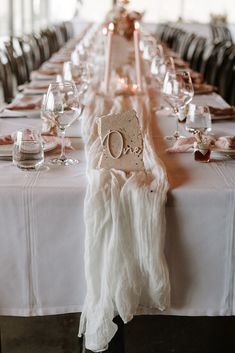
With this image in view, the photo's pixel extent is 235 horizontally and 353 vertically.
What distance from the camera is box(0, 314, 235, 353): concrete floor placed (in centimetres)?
210

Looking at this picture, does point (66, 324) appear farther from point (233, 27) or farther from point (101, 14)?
point (101, 14)

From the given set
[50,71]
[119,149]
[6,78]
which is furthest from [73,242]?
[6,78]

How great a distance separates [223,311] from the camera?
1.49 meters

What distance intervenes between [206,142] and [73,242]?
0.51 metres

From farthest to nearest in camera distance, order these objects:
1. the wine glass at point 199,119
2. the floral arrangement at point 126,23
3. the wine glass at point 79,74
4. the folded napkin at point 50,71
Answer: the folded napkin at point 50,71 → the floral arrangement at point 126,23 → the wine glass at point 79,74 → the wine glass at point 199,119

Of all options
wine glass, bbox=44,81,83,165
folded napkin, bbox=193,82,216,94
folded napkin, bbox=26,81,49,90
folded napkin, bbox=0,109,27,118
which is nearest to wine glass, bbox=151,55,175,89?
folded napkin, bbox=193,82,216,94

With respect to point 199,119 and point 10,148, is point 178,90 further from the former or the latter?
point 10,148

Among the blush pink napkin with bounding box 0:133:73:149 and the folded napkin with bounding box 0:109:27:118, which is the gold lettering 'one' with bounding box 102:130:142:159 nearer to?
the blush pink napkin with bounding box 0:133:73:149

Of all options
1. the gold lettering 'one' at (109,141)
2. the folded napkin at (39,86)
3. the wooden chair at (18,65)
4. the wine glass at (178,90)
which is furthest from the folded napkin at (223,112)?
the wooden chair at (18,65)

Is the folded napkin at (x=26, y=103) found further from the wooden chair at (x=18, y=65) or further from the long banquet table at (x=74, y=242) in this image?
the wooden chair at (x=18, y=65)

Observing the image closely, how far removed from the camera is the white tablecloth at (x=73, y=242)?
1.41 m

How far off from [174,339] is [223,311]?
2.37ft

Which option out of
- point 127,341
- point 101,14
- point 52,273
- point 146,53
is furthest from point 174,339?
point 101,14

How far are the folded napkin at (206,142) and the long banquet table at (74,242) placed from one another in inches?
7.4
